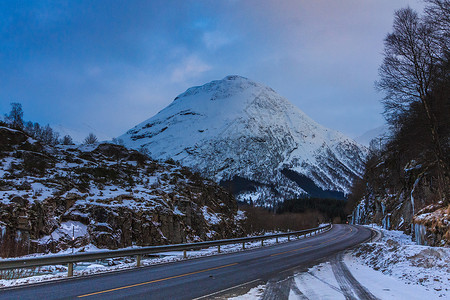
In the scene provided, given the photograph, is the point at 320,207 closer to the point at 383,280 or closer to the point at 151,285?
the point at 383,280

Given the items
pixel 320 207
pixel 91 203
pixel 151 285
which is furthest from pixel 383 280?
pixel 320 207

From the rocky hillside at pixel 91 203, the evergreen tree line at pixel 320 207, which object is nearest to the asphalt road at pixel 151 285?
the rocky hillside at pixel 91 203

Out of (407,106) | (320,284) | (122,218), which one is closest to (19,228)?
(122,218)

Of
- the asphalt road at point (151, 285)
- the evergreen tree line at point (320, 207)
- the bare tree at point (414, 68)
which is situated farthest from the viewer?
the evergreen tree line at point (320, 207)

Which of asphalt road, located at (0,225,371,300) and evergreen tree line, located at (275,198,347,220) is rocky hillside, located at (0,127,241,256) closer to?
asphalt road, located at (0,225,371,300)

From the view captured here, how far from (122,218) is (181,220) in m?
7.10

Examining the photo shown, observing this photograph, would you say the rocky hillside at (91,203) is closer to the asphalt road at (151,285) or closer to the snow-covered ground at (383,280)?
the asphalt road at (151,285)

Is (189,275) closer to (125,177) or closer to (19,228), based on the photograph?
(19,228)

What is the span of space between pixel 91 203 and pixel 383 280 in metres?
22.2

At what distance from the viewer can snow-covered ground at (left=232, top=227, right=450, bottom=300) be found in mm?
7605

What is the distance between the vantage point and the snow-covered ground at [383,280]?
7605 mm

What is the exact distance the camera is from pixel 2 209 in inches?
760

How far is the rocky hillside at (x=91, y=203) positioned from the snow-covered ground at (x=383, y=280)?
54.3 feet

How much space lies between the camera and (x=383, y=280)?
9336 mm
